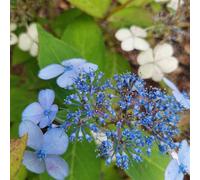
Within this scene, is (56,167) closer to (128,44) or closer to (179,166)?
(179,166)

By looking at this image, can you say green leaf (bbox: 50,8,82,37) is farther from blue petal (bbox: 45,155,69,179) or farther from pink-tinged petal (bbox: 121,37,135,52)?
blue petal (bbox: 45,155,69,179)

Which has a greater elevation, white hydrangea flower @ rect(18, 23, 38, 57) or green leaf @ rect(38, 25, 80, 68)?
white hydrangea flower @ rect(18, 23, 38, 57)

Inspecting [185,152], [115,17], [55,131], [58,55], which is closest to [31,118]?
[55,131]

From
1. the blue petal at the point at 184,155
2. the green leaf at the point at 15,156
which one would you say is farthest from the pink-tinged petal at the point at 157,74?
the green leaf at the point at 15,156

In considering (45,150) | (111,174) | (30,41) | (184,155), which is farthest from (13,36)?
(184,155)

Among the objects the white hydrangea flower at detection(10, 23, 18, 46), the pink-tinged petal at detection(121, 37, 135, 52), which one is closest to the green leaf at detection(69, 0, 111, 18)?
the pink-tinged petal at detection(121, 37, 135, 52)

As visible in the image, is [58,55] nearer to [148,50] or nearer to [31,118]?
[31,118]
